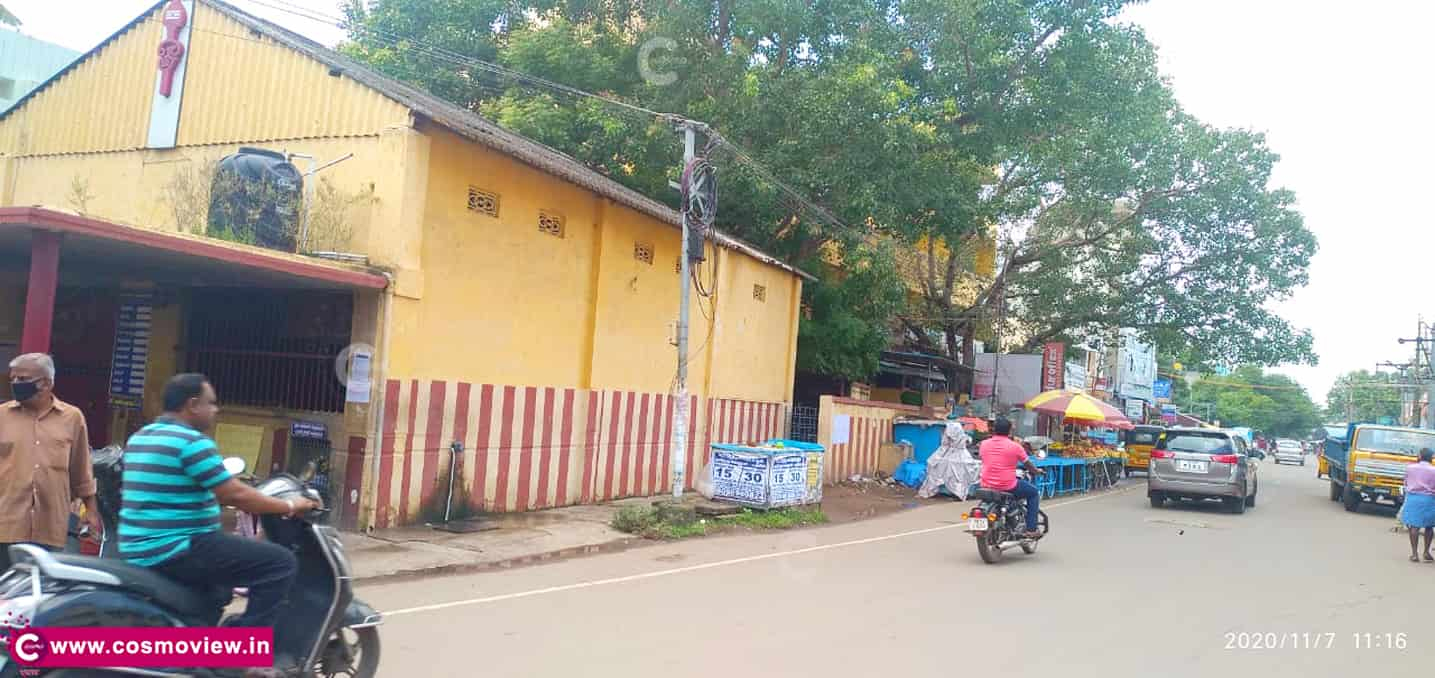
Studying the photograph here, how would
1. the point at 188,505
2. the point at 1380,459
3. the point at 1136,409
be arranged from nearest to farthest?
1. the point at 188,505
2. the point at 1380,459
3. the point at 1136,409

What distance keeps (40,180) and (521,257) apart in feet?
23.4

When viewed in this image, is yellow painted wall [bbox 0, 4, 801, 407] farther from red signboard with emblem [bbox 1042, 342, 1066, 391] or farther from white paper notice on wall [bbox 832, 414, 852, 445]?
red signboard with emblem [bbox 1042, 342, 1066, 391]

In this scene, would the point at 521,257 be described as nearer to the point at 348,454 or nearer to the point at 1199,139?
the point at 348,454

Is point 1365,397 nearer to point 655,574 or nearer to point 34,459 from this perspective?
point 655,574

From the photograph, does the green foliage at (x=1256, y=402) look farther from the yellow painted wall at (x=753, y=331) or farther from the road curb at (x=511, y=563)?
the road curb at (x=511, y=563)

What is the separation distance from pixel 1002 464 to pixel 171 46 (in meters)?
11.7

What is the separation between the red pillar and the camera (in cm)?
775

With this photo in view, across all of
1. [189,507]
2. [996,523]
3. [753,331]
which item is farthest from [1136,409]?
[189,507]

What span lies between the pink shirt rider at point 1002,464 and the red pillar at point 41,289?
30.0ft

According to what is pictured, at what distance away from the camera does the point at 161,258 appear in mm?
9203

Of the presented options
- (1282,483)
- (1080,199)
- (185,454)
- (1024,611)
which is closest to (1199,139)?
(1080,199)

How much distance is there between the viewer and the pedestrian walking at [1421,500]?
1220cm

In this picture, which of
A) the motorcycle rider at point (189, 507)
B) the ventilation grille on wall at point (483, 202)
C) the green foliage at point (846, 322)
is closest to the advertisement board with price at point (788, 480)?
the ventilation grille on wall at point (483, 202)
